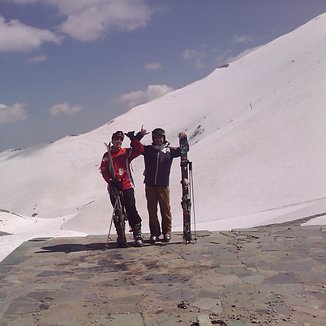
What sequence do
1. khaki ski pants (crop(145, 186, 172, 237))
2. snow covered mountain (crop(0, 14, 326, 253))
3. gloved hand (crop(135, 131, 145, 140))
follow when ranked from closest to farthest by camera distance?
gloved hand (crop(135, 131, 145, 140)) < khaki ski pants (crop(145, 186, 172, 237)) < snow covered mountain (crop(0, 14, 326, 253))

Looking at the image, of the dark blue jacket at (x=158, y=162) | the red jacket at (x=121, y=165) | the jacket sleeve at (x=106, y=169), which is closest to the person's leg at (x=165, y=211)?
the dark blue jacket at (x=158, y=162)

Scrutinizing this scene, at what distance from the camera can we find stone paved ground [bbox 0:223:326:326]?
14.3 feet

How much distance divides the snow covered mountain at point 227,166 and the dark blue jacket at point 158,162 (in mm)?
5180

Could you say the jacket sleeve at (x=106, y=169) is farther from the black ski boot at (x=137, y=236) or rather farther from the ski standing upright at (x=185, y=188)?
the ski standing upright at (x=185, y=188)

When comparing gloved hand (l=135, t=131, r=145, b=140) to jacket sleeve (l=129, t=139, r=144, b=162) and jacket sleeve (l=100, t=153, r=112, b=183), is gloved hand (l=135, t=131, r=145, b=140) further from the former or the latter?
jacket sleeve (l=100, t=153, r=112, b=183)

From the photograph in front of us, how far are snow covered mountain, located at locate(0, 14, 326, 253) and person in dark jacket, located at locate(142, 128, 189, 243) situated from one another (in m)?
5.03

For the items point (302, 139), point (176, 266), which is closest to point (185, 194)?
point (176, 266)

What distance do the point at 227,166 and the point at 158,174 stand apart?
1616cm

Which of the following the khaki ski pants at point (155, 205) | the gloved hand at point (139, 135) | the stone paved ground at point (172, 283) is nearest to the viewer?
the stone paved ground at point (172, 283)

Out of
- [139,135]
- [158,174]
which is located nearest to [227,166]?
[158,174]

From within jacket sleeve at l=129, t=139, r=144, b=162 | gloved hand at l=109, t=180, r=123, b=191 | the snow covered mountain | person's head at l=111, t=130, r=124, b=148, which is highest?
the snow covered mountain

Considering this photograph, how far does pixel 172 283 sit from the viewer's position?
5324 mm

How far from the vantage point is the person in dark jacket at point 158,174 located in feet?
24.0

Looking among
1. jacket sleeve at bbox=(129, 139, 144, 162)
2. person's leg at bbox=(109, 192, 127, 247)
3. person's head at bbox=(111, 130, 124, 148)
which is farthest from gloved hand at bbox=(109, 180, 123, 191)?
person's head at bbox=(111, 130, 124, 148)
